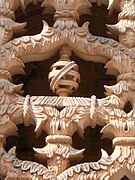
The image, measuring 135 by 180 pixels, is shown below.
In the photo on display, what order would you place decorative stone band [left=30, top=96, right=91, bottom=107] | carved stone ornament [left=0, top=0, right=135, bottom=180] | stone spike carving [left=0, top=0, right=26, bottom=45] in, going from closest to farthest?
carved stone ornament [left=0, top=0, right=135, bottom=180], decorative stone band [left=30, top=96, right=91, bottom=107], stone spike carving [left=0, top=0, right=26, bottom=45]

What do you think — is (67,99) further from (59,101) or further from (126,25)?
(126,25)

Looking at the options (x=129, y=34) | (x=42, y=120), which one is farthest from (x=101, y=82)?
(x=42, y=120)

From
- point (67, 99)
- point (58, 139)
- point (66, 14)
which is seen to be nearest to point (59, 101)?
point (67, 99)

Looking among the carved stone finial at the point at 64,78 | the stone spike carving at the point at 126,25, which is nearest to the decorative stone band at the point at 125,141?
the carved stone finial at the point at 64,78

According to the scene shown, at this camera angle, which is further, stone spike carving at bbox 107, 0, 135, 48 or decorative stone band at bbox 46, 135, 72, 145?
stone spike carving at bbox 107, 0, 135, 48

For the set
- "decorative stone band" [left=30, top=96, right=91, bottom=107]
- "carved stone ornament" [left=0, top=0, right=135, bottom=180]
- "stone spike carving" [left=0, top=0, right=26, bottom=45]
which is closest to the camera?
"carved stone ornament" [left=0, top=0, right=135, bottom=180]

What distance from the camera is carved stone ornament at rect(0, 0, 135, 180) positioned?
2.94 m

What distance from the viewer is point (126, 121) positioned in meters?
3.07

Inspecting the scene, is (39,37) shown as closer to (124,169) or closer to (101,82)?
(124,169)

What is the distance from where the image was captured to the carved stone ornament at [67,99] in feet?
9.66

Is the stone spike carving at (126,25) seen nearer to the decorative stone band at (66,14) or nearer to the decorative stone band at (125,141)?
the decorative stone band at (66,14)

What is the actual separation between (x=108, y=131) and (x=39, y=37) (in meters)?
0.59

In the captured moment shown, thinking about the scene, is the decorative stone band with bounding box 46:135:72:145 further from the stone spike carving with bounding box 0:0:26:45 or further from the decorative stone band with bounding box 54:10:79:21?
the decorative stone band with bounding box 54:10:79:21

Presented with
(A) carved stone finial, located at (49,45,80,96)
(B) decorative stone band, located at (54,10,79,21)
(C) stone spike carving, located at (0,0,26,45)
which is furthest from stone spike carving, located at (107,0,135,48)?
(C) stone spike carving, located at (0,0,26,45)
